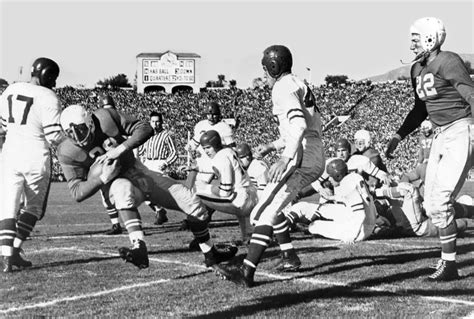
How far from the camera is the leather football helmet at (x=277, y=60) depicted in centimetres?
623

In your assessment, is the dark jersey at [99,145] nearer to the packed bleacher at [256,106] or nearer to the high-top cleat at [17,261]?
the high-top cleat at [17,261]

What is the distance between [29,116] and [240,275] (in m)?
3.03

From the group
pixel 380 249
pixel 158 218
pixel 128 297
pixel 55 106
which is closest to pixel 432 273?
pixel 380 249

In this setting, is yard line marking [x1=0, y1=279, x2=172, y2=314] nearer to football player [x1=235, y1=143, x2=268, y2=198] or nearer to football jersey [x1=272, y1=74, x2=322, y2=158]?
football jersey [x1=272, y1=74, x2=322, y2=158]

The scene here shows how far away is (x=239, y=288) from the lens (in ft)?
19.1

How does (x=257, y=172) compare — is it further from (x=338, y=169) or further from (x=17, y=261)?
(x=17, y=261)

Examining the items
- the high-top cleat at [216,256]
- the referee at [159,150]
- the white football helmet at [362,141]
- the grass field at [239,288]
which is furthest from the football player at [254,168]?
the high-top cleat at [216,256]

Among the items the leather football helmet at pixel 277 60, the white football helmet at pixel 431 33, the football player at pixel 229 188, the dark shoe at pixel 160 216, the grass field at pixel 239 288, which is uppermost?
the white football helmet at pixel 431 33

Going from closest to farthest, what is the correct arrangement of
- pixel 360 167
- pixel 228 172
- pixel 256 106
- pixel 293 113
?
pixel 293 113 → pixel 228 172 → pixel 360 167 → pixel 256 106

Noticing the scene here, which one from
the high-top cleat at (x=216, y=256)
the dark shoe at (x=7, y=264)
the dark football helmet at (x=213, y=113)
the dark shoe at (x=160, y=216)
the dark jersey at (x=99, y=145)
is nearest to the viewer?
the dark jersey at (x=99, y=145)

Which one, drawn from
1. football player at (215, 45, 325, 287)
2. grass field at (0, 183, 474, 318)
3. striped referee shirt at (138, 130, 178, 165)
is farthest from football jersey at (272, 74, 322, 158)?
striped referee shirt at (138, 130, 178, 165)

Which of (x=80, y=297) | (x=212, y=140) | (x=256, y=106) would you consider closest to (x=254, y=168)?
(x=212, y=140)

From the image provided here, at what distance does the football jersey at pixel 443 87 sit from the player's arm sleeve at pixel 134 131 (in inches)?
106

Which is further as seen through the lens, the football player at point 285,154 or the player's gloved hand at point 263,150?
the player's gloved hand at point 263,150
